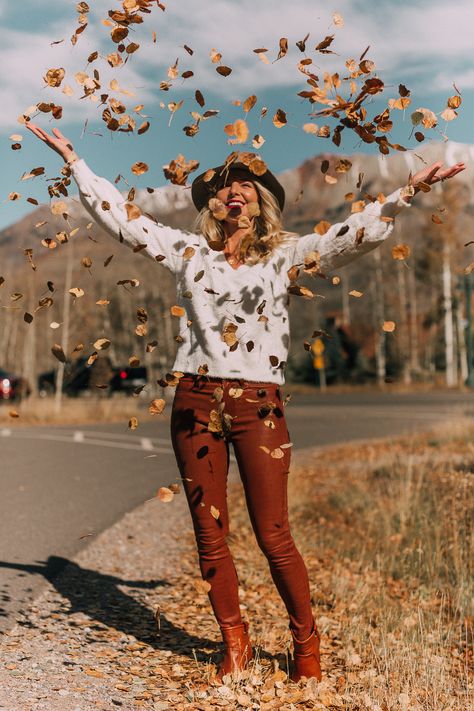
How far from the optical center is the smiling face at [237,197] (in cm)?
344

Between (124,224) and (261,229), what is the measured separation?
56 cm

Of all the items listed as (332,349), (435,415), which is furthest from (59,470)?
(332,349)

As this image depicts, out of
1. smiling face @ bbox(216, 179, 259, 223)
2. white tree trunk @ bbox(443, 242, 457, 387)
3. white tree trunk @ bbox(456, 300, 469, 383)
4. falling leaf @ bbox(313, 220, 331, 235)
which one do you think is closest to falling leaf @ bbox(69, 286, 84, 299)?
smiling face @ bbox(216, 179, 259, 223)

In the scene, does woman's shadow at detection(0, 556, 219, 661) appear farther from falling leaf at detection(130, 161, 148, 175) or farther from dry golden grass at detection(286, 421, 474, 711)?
falling leaf at detection(130, 161, 148, 175)

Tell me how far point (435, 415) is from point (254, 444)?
2062 centimetres

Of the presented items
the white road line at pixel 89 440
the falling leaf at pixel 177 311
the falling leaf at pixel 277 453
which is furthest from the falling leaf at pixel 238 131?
the white road line at pixel 89 440

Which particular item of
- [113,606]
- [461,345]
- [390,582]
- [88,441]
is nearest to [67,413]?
[88,441]

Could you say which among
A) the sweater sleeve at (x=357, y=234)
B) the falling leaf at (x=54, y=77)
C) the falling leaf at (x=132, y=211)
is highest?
the falling leaf at (x=54, y=77)

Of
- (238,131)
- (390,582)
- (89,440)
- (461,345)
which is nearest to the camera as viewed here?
(238,131)

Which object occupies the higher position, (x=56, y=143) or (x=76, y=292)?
(x=56, y=143)

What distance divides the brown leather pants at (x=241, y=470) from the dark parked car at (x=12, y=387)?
22437mm

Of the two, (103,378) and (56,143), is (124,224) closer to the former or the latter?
(56,143)

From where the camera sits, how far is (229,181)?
3516 mm

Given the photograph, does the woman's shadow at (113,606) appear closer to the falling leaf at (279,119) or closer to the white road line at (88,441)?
the falling leaf at (279,119)
